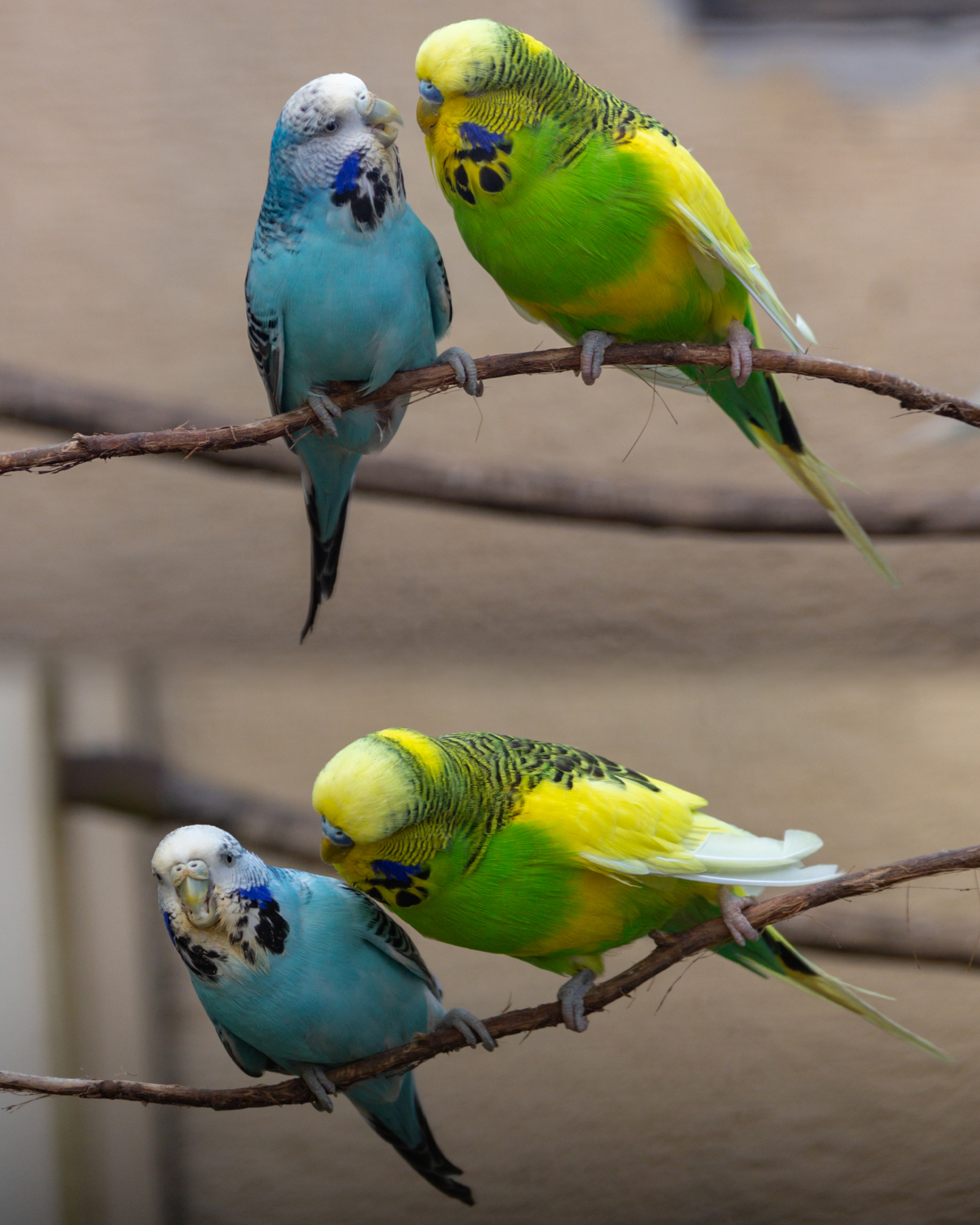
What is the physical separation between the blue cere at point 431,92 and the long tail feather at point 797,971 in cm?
71

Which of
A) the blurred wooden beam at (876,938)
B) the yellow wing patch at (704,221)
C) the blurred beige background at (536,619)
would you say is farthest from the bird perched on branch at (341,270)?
the blurred wooden beam at (876,938)

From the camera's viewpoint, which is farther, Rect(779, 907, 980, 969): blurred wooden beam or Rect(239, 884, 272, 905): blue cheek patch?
Rect(779, 907, 980, 969): blurred wooden beam

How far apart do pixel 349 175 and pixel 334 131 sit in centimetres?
3

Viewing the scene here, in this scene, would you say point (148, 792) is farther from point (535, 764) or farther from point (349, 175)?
point (349, 175)

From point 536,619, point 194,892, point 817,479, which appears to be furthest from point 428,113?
point 536,619

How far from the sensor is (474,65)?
0.77m

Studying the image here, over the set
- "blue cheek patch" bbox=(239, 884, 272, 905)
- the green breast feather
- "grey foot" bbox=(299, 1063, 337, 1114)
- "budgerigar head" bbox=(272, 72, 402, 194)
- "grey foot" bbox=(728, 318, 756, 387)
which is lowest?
"grey foot" bbox=(299, 1063, 337, 1114)

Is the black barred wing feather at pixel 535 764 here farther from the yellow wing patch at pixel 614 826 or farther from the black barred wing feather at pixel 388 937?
the black barred wing feather at pixel 388 937

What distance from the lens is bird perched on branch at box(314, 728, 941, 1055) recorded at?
2.51 feet

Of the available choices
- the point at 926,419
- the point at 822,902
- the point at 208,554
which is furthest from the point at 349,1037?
the point at 926,419

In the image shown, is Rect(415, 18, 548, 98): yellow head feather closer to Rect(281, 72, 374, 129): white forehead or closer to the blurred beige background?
Rect(281, 72, 374, 129): white forehead

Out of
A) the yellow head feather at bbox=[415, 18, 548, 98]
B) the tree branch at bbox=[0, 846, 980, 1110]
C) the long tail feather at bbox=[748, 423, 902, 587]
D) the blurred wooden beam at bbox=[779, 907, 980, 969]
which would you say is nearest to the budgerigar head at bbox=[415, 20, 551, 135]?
the yellow head feather at bbox=[415, 18, 548, 98]

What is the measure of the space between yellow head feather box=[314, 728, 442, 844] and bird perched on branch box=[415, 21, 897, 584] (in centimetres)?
36

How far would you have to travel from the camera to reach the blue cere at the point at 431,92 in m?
0.79
